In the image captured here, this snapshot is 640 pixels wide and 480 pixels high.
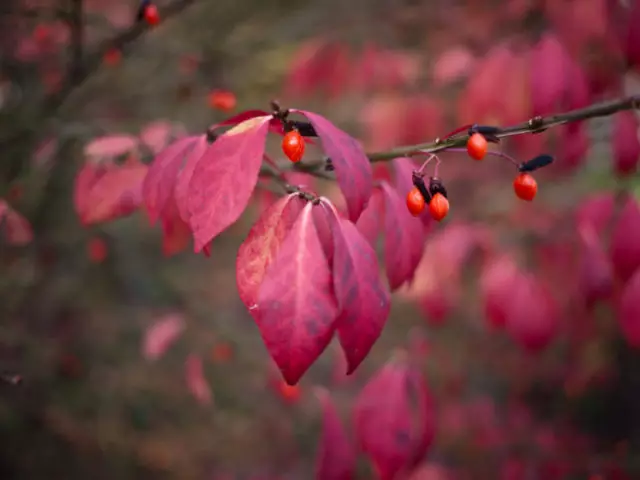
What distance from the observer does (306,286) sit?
518 mm

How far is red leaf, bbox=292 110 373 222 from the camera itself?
549 mm

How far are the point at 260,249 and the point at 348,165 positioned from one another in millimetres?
135

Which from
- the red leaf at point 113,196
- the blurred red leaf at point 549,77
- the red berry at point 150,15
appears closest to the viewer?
the red leaf at point 113,196

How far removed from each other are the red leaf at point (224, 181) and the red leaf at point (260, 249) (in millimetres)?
37

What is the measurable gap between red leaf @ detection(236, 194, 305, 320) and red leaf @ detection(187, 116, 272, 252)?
0.04 m

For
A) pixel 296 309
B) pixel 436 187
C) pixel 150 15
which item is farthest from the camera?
pixel 150 15

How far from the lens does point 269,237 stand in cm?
57

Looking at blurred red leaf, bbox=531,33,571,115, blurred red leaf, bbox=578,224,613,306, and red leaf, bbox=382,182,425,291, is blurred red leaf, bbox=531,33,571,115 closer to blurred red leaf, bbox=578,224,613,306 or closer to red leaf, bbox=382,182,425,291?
blurred red leaf, bbox=578,224,613,306

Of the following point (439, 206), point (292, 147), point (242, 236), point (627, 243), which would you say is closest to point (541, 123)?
point (439, 206)

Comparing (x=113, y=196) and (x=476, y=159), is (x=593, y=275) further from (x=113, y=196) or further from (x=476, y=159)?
(x=113, y=196)

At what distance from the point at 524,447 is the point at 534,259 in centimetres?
92

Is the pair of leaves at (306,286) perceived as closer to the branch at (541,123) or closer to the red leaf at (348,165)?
the red leaf at (348,165)

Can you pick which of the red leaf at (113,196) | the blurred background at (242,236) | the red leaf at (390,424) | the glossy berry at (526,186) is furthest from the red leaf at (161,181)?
the blurred background at (242,236)

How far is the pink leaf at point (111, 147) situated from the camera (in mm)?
942
